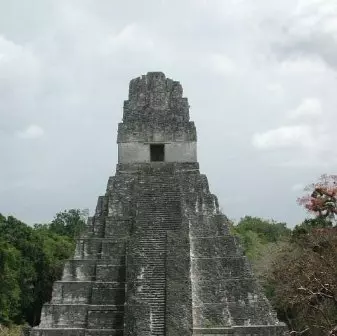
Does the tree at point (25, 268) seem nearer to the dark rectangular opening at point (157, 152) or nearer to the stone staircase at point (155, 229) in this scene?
the dark rectangular opening at point (157, 152)

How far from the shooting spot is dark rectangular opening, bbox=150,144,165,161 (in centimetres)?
1519

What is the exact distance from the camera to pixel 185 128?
15.1m

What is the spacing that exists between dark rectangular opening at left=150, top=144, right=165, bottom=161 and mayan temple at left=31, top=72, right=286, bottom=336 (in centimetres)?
6

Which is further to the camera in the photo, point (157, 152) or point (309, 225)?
point (309, 225)

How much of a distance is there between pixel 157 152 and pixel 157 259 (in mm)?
3745

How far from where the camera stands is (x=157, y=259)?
12.7m

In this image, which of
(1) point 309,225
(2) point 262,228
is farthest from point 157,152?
(2) point 262,228

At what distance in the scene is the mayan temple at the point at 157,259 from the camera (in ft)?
39.5

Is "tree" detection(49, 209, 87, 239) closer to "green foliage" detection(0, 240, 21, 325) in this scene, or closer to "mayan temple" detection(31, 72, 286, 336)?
"green foliage" detection(0, 240, 21, 325)

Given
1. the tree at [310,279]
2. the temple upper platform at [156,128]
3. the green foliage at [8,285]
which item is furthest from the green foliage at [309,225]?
the green foliage at [8,285]

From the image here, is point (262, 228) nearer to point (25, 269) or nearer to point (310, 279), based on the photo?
A: point (25, 269)

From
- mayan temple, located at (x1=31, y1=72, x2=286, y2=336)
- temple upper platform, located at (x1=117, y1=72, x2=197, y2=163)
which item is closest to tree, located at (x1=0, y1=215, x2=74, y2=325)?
mayan temple, located at (x1=31, y1=72, x2=286, y2=336)

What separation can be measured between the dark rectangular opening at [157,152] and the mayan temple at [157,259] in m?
0.06

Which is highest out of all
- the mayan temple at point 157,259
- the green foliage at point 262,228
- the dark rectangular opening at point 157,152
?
the green foliage at point 262,228
